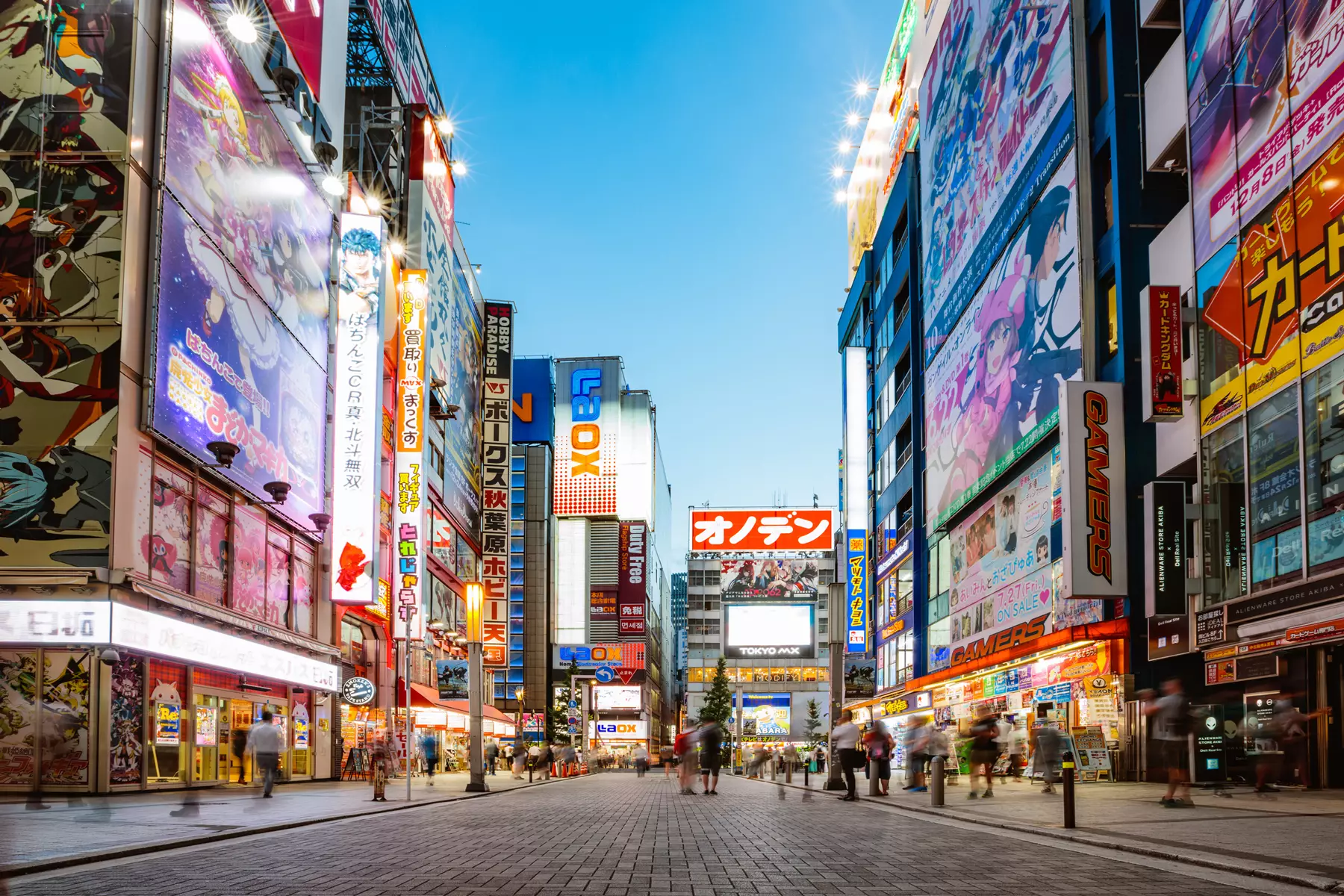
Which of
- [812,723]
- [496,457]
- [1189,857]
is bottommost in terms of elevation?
[812,723]

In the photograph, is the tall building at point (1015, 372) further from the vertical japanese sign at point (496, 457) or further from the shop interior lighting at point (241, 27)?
the vertical japanese sign at point (496, 457)

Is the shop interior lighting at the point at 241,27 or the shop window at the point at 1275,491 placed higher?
the shop interior lighting at the point at 241,27

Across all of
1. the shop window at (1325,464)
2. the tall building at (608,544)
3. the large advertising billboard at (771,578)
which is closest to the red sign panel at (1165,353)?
the shop window at (1325,464)

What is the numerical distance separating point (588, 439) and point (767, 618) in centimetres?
7592

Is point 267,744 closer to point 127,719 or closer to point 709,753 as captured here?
point 127,719

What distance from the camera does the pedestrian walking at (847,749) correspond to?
2478 centimetres

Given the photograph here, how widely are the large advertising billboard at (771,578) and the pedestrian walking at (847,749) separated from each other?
3337 inches

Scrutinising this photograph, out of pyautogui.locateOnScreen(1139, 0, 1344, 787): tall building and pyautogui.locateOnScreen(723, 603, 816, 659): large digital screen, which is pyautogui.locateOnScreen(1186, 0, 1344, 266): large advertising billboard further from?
pyautogui.locateOnScreen(723, 603, 816, 659): large digital screen

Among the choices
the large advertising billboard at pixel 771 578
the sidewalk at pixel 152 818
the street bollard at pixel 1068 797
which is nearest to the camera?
the sidewalk at pixel 152 818

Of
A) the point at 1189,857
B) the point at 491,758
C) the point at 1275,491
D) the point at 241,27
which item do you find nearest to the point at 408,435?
the point at 241,27

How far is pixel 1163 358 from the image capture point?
1042 inches

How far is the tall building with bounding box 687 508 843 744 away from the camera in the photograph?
298 feet

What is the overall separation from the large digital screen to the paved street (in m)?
72.0

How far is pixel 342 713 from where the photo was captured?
4353 cm
